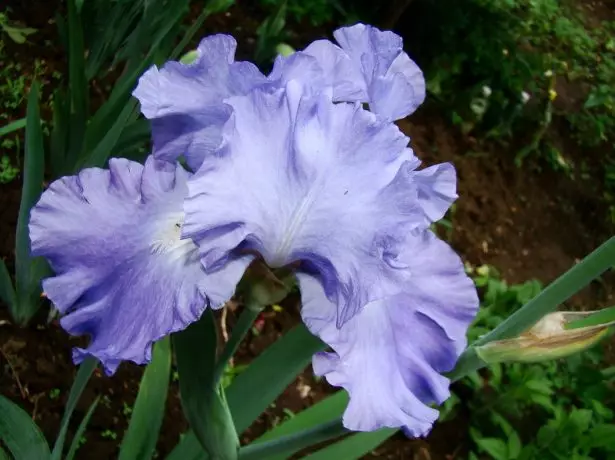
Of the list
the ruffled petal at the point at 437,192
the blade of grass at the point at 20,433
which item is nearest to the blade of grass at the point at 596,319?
the ruffled petal at the point at 437,192

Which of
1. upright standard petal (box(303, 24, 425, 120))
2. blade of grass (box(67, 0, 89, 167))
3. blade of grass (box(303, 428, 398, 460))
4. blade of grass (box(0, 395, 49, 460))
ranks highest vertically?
upright standard petal (box(303, 24, 425, 120))

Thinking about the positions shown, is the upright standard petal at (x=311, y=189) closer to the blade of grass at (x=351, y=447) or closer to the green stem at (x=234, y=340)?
the green stem at (x=234, y=340)

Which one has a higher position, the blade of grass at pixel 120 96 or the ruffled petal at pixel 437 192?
the ruffled petal at pixel 437 192

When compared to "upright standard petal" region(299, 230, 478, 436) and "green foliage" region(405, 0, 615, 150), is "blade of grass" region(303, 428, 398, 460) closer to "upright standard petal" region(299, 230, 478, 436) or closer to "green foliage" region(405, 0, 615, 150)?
"upright standard petal" region(299, 230, 478, 436)

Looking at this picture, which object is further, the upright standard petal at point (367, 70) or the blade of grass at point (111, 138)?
the blade of grass at point (111, 138)

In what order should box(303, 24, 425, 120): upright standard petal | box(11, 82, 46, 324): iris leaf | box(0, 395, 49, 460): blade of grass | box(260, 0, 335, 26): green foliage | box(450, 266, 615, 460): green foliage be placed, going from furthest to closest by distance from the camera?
box(260, 0, 335, 26): green foliage → box(450, 266, 615, 460): green foliage → box(11, 82, 46, 324): iris leaf → box(0, 395, 49, 460): blade of grass → box(303, 24, 425, 120): upright standard petal

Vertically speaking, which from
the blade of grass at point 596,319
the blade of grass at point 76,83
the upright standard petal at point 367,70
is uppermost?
the upright standard petal at point 367,70

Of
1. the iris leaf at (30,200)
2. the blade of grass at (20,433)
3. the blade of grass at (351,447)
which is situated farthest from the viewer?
the iris leaf at (30,200)

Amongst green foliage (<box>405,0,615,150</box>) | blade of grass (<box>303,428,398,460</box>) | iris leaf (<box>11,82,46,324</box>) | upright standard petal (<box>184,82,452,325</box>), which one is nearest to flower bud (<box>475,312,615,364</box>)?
upright standard petal (<box>184,82,452,325</box>)

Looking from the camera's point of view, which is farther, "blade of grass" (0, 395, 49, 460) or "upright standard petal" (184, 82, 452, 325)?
"blade of grass" (0, 395, 49, 460)
